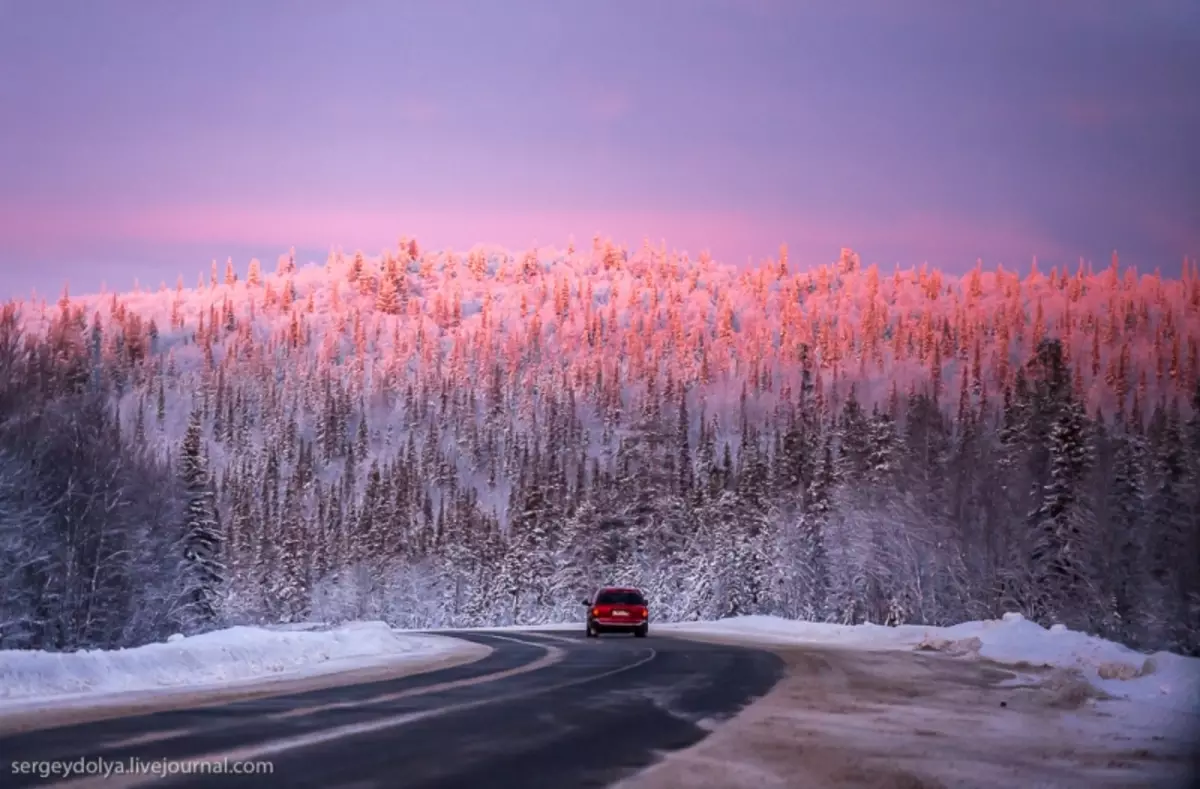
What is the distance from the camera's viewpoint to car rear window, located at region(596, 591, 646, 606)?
4238 centimetres

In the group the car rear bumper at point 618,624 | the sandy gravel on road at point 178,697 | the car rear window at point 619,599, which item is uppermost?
the sandy gravel on road at point 178,697

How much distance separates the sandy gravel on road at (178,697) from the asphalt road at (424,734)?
0.39 m

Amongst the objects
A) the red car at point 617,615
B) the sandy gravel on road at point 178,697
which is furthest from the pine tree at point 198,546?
the sandy gravel on road at point 178,697

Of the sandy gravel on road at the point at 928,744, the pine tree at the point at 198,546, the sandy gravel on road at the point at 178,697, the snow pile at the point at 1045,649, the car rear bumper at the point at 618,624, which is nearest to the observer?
the sandy gravel on road at the point at 928,744

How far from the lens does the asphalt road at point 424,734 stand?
31.9ft

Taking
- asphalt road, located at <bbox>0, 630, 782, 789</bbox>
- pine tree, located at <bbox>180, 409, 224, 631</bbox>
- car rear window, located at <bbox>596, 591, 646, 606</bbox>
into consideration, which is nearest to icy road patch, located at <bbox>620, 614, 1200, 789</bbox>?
asphalt road, located at <bbox>0, 630, 782, 789</bbox>

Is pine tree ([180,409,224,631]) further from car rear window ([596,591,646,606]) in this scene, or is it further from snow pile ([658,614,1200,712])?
snow pile ([658,614,1200,712])

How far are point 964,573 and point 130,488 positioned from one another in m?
43.4

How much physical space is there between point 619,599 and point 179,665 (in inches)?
1005

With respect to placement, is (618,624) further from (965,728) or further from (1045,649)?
(965,728)

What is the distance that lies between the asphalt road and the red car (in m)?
21.4

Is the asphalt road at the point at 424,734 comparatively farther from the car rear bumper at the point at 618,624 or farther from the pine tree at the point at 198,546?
the pine tree at the point at 198,546

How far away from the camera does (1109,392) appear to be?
145 metres

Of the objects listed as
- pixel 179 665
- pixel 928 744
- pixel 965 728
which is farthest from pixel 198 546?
pixel 928 744
